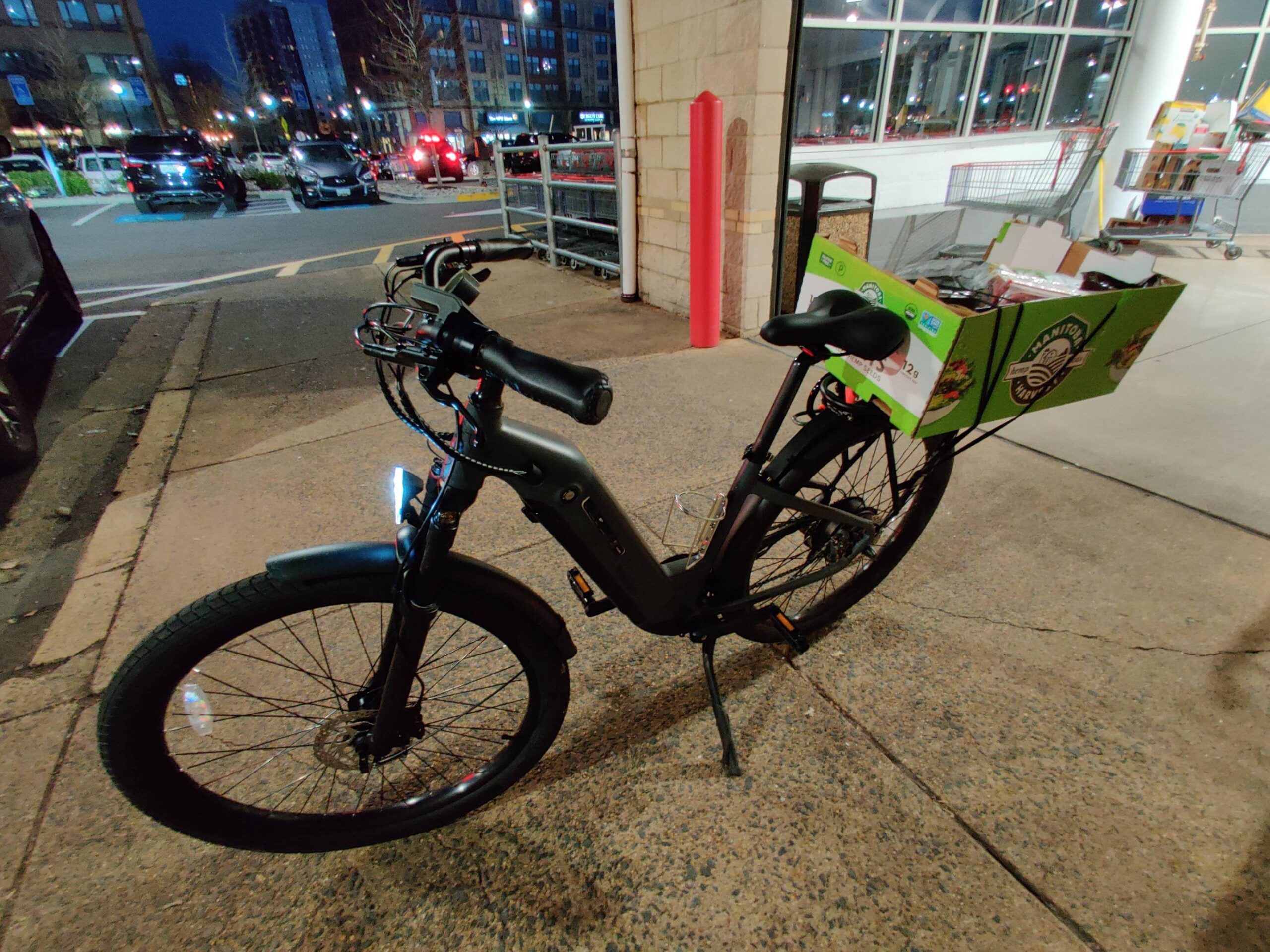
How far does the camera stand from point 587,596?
1.66 m

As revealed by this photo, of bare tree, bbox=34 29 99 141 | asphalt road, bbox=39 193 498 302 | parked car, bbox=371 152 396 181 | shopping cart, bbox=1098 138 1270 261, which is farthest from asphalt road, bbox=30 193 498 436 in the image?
bare tree, bbox=34 29 99 141

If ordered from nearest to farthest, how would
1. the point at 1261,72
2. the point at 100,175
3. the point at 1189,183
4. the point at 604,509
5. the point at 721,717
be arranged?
the point at 604,509, the point at 721,717, the point at 1189,183, the point at 1261,72, the point at 100,175

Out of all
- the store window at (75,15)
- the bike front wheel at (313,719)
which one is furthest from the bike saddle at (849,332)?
the store window at (75,15)

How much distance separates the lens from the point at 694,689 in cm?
206

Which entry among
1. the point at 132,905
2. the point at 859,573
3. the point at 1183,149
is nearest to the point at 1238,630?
the point at 859,573

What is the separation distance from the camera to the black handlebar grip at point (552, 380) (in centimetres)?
100

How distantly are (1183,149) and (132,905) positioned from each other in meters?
10.8

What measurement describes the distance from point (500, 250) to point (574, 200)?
21.6 ft

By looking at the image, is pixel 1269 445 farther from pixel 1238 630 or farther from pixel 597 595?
pixel 597 595

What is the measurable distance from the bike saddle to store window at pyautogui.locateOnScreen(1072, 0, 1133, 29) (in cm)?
869

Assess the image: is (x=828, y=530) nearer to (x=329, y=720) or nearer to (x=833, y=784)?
(x=833, y=784)

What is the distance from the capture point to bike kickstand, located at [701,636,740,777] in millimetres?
1765

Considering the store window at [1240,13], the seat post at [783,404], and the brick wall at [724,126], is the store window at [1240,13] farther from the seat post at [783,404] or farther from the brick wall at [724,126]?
the seat post at [783,404]

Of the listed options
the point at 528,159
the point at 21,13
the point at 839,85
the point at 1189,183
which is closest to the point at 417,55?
the point at 528,159
